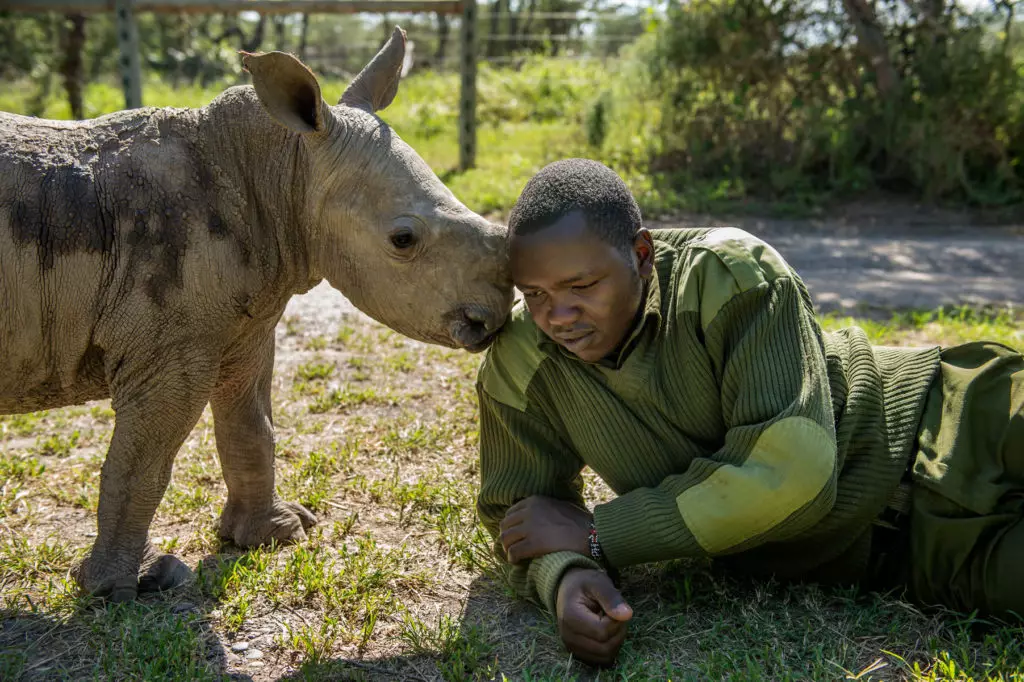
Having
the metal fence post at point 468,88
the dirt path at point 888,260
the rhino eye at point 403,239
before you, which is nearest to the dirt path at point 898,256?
the dirt path at point 888,260

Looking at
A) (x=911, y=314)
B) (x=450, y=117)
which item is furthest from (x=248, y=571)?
(x=450, y=117)

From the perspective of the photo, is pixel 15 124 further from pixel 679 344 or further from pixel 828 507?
pixel 828 507

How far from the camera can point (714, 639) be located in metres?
2.94

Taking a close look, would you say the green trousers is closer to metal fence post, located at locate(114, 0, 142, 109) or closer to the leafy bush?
the leafy bush

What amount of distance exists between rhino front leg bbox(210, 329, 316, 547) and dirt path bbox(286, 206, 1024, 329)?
2749 millimetres

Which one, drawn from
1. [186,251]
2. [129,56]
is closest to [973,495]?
[186,251]

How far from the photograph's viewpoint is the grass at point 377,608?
112 inches

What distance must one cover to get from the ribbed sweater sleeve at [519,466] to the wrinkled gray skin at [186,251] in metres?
0.36

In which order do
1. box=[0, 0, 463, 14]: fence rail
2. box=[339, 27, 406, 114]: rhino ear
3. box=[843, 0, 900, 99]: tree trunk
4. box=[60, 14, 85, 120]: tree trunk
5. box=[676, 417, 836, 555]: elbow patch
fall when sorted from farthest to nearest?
box=[60, 14, 85, 120]: tree trunk < box=[843, 0, 900, 99]: tree trunk < box=[0, 0, 463, 14]: fence rail < box=[339, 27, 406, 114]: rhino ear < box=[676, 417, 836, 555]: elbow patch

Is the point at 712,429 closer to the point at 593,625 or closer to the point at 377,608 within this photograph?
the point at 593,625

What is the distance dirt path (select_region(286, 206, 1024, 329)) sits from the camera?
7047 millimetres

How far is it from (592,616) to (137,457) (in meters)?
1.53

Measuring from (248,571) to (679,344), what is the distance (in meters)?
1.72


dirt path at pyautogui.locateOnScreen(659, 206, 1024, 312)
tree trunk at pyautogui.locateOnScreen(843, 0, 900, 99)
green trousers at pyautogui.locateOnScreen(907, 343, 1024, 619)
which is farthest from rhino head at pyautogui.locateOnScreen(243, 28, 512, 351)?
tree trunk at pyautogui.locateOnScreen(843, 0, 900, 99)
